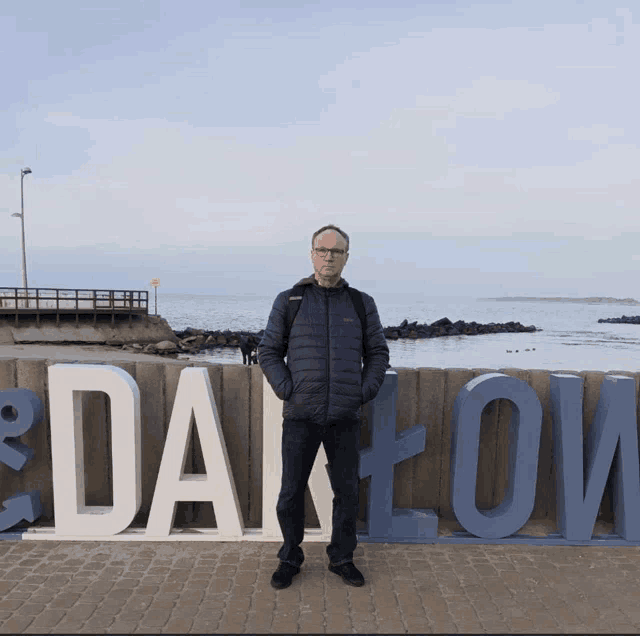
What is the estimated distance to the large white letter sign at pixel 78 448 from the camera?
Answer: 3.70 m

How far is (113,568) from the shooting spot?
3.33m

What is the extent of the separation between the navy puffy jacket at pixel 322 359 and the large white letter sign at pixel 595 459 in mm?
1667

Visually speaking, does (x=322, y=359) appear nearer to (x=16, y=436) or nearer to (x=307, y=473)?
(x=307, y=473)

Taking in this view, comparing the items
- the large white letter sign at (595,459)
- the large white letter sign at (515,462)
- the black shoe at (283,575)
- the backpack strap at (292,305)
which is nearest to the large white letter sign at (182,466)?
the black shoe at (283,575)

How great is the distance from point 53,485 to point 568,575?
12.6ft

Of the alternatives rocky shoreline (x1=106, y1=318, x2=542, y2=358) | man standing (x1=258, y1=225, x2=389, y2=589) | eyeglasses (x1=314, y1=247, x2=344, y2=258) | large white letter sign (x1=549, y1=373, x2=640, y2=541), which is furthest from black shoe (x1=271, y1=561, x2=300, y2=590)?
rocky shoreline (x1=106, y1=318, x2=542, y2=358)

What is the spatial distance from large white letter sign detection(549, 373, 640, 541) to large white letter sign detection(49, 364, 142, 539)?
329 cm

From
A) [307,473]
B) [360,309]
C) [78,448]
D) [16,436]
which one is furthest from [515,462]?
[16,436]

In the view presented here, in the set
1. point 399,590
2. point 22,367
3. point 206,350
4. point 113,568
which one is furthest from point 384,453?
point 206,350

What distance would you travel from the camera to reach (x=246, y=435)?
13.3ft

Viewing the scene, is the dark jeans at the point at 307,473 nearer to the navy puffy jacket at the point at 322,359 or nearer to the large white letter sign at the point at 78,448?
the navy puffy jacket at the point at 322,359

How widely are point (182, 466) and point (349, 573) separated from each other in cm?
146

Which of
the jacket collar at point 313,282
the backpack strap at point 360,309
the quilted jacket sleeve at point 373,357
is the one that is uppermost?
the jacket collar at point 313,282

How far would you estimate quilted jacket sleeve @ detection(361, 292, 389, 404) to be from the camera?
318cm
